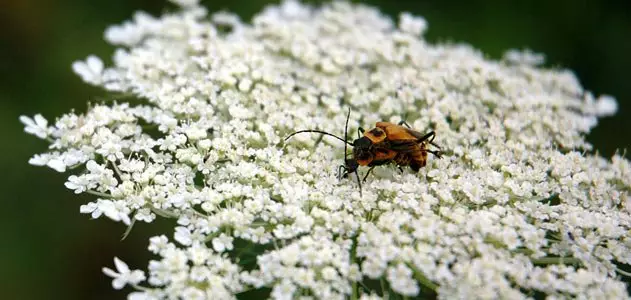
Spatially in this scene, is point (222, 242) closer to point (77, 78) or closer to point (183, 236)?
point (183, 236)

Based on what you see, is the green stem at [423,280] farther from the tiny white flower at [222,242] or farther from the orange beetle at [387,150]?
the tiny white flower at [222,242]

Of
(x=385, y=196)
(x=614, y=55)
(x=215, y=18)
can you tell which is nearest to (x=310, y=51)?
(x=215, y=18)

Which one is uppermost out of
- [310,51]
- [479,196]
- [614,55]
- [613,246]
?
[614,55]

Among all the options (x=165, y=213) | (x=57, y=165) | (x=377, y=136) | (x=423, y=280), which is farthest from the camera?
(x=57, y=165)

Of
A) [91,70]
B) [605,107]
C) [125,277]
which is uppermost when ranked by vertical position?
[605,107]

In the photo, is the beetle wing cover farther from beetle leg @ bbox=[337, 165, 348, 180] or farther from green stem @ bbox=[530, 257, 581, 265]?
green stem @ bbox=[530, 257, 581, 265]

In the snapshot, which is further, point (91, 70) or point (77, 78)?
point (77, 78)

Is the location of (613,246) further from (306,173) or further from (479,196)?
(306,173)

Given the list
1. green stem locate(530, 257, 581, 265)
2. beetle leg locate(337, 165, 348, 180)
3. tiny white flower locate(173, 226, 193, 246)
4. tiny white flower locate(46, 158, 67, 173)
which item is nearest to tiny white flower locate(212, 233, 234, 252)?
tiny white flower locate(173, 226, 193, 246)

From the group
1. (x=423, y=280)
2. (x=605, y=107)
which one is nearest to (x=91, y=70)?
(x=423, y=280)
